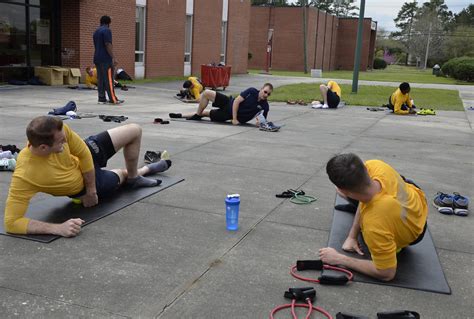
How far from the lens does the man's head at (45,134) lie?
3.52 m

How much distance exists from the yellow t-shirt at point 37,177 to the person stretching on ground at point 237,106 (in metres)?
6.43

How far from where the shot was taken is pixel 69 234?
3.81m

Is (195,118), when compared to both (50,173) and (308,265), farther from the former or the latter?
(308,265)

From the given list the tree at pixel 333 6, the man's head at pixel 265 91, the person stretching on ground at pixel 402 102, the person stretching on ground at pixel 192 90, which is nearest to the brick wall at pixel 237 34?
the person stretching on ground at pixel 192 90

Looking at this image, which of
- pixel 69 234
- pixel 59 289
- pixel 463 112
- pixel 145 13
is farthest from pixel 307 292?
pixel 145 13

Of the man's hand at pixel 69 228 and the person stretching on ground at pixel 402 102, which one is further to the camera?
the person stretching on ground at pixel 402 102

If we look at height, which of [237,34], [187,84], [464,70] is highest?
[237,34]

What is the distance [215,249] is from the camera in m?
3.76

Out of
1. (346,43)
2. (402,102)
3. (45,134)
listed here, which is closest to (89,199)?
(45,134)

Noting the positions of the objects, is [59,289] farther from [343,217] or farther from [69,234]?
[343,217]

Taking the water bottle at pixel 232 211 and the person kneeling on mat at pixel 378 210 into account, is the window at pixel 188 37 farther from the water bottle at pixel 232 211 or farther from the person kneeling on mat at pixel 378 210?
the person kneeling on mat at pixel 378 210

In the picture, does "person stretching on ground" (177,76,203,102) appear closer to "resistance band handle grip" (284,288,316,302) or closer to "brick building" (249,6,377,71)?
"resistance band handle grip" (284,288,316,302)

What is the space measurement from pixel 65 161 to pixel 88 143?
0.61 metres

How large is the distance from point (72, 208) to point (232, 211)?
147 cm
